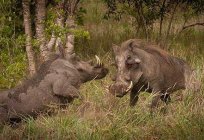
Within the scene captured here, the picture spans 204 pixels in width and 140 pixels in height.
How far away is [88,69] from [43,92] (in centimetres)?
65

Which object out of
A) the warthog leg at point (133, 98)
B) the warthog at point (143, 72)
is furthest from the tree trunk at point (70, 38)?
the warthog leg at point (133, 98)

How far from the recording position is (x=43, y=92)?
712 cm

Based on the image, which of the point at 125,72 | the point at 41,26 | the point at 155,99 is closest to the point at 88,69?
the point at 125,72

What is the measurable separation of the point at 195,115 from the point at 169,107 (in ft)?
1.75

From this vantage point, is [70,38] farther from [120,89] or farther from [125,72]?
[120,89]

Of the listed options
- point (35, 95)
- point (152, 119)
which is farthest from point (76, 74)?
point (152, 119)

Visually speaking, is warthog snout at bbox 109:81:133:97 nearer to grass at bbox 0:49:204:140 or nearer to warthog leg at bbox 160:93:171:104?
grass at bbox 0:49:204:140

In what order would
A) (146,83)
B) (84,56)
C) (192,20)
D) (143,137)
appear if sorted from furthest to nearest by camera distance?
(192,20) → (84,56) → (146,83) → (143,137)

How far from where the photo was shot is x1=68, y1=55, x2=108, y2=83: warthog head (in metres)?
7.39

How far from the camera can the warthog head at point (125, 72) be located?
6.74 m

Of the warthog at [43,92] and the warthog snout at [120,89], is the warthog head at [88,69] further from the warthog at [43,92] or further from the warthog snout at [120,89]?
the warthog snout at [120,89]

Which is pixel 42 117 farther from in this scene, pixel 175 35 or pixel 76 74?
pixel 175 35

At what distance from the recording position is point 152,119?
22.4 feet

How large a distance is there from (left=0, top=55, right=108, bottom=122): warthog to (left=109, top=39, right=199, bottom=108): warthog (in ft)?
1.87
